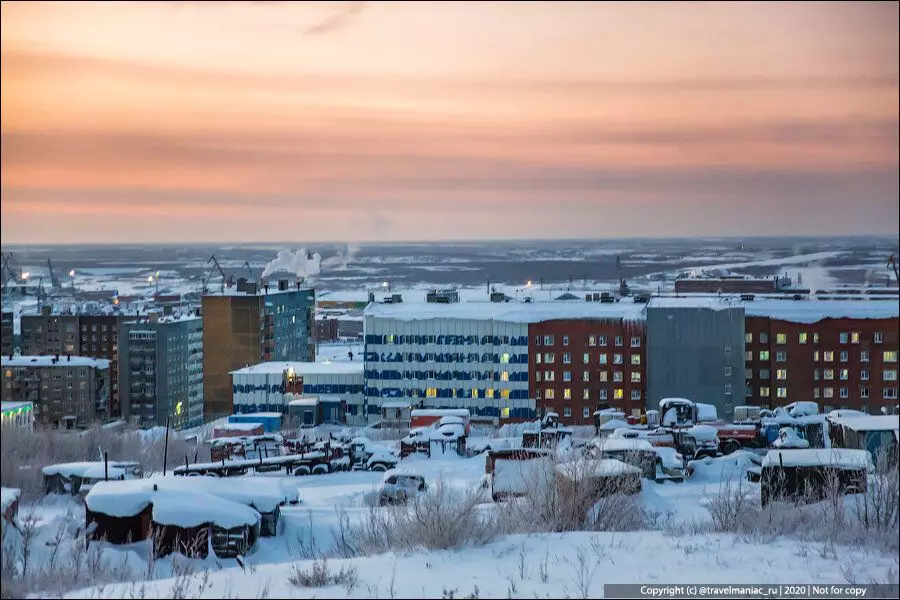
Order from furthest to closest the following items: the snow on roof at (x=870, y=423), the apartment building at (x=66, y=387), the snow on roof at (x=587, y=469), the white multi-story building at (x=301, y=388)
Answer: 1. the apartment building at (x=66, y=387)
2. the white multi-story building at (x=301, y=388)
3. the snow on roof at (x=870, y=423)
4. the snow on roof at (x=587, y=469)

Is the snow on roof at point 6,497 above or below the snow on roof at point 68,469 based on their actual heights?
above

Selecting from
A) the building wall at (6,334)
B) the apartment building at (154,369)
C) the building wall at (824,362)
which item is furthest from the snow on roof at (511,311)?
the apartment building at (154,369)

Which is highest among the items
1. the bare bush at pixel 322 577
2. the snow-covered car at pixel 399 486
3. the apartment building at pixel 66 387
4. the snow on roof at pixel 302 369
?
the bare bush at pixel 322 577

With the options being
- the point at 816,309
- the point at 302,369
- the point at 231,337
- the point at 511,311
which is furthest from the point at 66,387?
the point at 816,309

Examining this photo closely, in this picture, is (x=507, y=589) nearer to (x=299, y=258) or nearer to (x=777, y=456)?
(x=777, y=456)

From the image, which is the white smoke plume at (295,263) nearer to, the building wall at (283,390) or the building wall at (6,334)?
the building wall at (6,334)

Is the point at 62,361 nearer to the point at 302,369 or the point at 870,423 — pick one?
the point at 302,369
